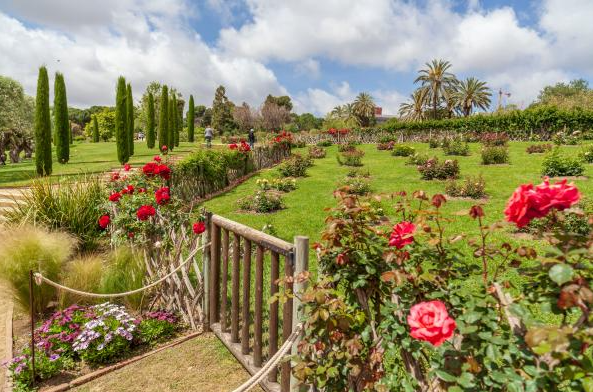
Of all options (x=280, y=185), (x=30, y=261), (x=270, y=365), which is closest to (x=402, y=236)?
(x=270, y=365)

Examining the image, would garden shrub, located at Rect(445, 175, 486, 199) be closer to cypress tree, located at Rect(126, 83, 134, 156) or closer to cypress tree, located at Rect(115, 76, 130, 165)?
cypress tree, located at Rect(115, 76, 130, 165)

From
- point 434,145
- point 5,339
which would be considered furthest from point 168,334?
point 434,145

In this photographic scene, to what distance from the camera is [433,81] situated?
4519cm

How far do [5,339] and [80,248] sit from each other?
2.47 metres

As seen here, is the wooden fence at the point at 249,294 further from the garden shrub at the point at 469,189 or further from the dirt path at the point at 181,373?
the garden shrub at the point at 469,189

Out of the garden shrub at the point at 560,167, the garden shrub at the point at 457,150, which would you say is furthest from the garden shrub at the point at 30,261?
the garden shrub at the point at 457,150

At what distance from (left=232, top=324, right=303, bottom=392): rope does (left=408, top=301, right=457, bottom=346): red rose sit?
1188mm

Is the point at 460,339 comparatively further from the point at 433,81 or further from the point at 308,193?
the point at 433,81

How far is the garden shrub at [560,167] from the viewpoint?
35.0 feet

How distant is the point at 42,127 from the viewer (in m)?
16.0

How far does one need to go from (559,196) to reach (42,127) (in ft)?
63.4

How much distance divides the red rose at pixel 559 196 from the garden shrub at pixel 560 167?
1191 centimetres

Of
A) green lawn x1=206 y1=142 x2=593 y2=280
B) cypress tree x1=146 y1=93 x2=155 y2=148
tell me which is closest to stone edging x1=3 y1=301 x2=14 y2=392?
green lawn x1=206 y1=142 x2=593 y2=280

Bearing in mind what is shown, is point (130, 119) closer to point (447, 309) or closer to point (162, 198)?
point (162, 198)
